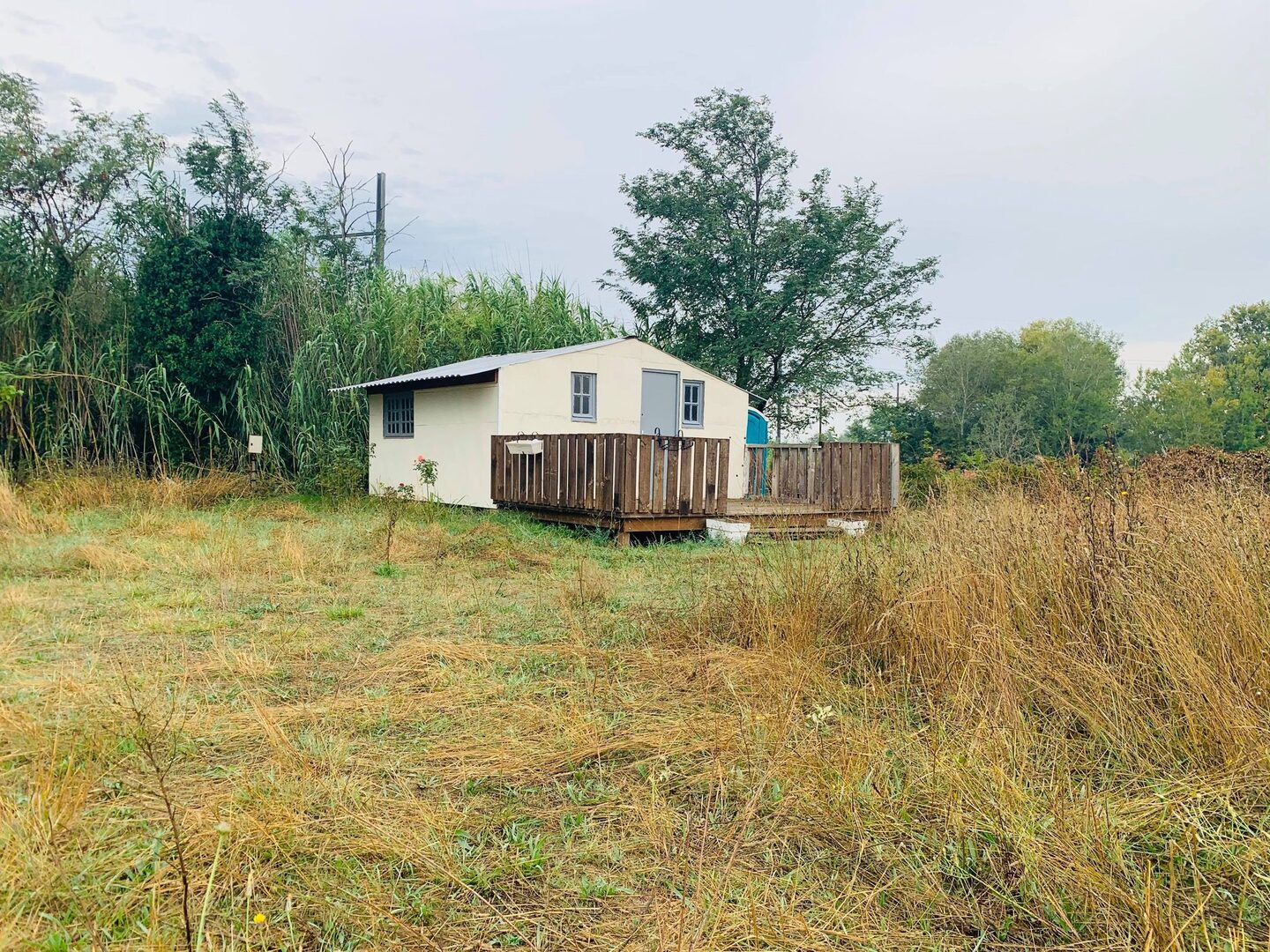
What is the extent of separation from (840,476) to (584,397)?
4396 mm

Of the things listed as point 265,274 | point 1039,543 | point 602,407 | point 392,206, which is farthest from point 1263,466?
point 392,206

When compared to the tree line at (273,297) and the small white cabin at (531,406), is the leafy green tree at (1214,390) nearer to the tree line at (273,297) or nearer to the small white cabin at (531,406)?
the tree line at (273,297)

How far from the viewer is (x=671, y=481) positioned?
10195mm

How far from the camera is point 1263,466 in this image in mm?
5039

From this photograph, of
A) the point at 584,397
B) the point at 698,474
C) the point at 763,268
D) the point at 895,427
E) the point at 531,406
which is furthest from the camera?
the point at 895,427

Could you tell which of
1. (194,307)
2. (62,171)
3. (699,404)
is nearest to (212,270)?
(194,307)

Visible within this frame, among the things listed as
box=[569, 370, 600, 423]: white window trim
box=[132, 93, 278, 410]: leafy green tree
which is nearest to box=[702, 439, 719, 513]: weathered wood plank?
box=[569, 370, 600, 423]: white window trim

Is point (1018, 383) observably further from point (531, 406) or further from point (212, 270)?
point (212, 270)

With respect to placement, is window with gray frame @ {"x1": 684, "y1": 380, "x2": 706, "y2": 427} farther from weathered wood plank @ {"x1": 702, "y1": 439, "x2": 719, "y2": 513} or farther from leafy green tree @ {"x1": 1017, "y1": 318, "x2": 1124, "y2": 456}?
leafy green tree @ {"x1": 1017, "y1": 318, "x2": 1124, "y2": 456}

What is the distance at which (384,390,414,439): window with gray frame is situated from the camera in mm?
14406

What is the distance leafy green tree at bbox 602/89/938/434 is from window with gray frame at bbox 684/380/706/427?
8.83 m

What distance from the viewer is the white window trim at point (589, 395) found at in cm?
1305

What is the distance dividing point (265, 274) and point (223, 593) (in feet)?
38.3

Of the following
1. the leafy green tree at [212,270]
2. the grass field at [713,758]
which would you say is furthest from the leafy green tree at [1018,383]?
the grass field at [713,758]
